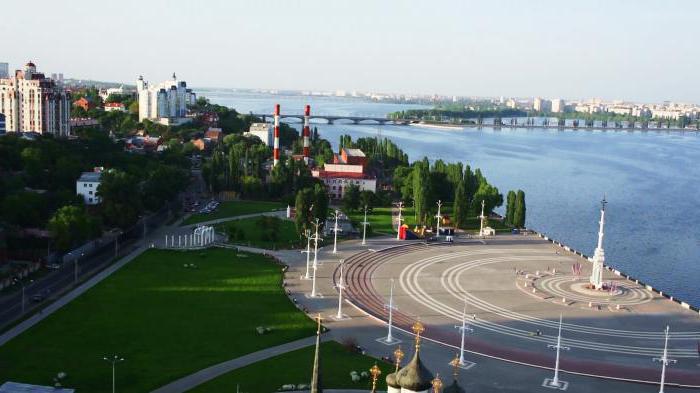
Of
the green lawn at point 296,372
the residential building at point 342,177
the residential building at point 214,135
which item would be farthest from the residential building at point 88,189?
the residential building at point 214,135

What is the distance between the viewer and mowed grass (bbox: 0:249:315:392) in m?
27.5

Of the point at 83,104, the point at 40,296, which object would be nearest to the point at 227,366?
the point at 40,296

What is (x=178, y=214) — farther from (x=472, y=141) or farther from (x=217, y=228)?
(x=472, y=141)

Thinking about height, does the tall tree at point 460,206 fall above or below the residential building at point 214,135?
below

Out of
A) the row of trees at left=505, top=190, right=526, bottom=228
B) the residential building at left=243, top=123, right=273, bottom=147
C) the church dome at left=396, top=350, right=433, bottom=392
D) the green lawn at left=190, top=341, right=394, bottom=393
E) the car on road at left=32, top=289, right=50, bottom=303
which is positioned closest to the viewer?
the church dome at left=396, top=350, right=433, bottom=392

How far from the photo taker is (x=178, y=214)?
64.1 meters

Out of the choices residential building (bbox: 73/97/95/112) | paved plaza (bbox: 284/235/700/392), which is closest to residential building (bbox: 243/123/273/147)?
residential building (bbox: 73/97/95/112)

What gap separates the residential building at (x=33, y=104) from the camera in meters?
86.8

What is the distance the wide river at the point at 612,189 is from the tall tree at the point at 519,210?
5.14 metres

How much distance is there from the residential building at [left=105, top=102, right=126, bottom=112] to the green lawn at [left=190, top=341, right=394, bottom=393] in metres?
107

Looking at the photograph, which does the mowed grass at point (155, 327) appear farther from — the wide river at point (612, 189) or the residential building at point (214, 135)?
the residential building at point (214, 135)

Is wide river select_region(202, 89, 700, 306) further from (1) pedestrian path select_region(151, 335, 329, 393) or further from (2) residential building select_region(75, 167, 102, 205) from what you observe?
(2) residential building select_region(75, 167, 102, 205)

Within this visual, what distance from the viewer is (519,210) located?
62625 mm

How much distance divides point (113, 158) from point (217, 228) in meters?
18.5
